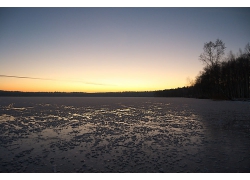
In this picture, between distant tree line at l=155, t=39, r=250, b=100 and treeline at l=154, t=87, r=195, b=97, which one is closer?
distant tree line at l=155, t=39, r=250, b=100

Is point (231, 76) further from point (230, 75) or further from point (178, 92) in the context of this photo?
point (178, 92)

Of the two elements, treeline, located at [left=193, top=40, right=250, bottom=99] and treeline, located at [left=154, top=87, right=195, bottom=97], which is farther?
treeline, located at [left=154, top=87, right=195, bottom=97]

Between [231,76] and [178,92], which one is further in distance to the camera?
[178,92]

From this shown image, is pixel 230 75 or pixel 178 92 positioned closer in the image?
pixel 230 75

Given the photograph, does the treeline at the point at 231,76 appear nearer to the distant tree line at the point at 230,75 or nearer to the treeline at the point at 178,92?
the distant tree line at the point at 230,75

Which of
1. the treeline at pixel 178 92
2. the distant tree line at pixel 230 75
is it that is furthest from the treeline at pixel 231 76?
the treeline at pixel 178 92

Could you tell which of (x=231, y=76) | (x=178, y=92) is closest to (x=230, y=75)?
(x=231, y=76)

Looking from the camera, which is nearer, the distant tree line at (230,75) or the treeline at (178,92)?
the distant tree line at (230,75)

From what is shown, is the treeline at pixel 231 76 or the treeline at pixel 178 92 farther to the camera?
the treeline at pixel 178 92

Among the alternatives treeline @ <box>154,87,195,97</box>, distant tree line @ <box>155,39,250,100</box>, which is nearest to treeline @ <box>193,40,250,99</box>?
distant tree line @ <box>155,39,250,100</box>

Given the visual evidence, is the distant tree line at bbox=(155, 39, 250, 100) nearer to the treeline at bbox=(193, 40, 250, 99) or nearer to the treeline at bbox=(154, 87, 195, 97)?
the treeline at bbox=(193, 40, 250, 99)

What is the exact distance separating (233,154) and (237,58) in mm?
49087
